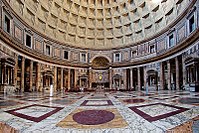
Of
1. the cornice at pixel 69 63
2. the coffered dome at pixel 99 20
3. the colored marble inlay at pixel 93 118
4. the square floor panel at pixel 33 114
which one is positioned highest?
the coffered dome at pixel 99 20

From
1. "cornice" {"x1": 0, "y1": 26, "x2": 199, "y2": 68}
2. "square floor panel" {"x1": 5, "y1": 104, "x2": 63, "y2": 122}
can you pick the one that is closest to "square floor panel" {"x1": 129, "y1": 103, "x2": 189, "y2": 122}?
"square floor panel" {"x1": 5, "y1": 104, "x2": 63, "y2": 122}

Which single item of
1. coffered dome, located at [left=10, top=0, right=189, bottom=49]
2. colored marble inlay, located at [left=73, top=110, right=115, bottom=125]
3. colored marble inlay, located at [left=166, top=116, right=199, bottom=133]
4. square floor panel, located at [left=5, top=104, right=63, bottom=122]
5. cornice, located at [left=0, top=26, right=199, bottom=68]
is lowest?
square floor panel, located at [left=5, top=104, right=63, bottom=122]

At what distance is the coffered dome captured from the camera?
2520cm

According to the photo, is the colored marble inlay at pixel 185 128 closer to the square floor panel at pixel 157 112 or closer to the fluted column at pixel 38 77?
the square floor panel at pixel 157 112

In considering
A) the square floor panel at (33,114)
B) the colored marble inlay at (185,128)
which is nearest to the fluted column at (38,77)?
the square floor panel at (33,114)

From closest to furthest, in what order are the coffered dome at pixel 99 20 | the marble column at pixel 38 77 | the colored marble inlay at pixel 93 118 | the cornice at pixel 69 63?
the colored marble inlay at pixel 93 118, the cornice at pixel 69 63, the marble column at pixel 38 77, the coffered dome at pixel 99 20

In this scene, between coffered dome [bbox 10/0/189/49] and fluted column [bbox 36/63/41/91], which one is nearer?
fluted column [bbox 36/63/41/91]

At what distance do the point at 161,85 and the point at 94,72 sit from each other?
1662cm

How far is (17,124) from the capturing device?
2.66m

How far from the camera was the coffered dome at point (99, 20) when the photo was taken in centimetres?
2520

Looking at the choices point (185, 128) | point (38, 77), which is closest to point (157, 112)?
point (185, 128)

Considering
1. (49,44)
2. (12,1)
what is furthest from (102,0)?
(12,1)

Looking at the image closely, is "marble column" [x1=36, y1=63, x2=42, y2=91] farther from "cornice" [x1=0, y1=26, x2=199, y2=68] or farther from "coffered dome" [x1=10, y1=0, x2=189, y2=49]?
"coffered dome" [x1=10, y1=0, x2=189, y2=49]

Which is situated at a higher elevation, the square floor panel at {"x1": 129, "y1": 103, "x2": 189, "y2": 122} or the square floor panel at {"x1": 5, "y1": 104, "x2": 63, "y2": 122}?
the square floor panel at {"x1": 129, "y1": 103, "x2": 189, "y2": 122}
